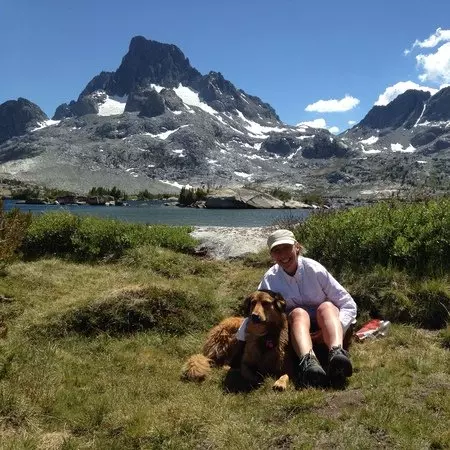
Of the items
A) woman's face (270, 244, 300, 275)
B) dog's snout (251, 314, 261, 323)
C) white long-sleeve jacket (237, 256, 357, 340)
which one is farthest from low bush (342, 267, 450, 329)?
dog's snout (251, 314, 261, 323)

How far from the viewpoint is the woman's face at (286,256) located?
6.96 metres

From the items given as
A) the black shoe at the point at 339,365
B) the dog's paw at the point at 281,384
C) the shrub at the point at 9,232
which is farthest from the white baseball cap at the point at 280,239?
the shrub at the point at 9,232

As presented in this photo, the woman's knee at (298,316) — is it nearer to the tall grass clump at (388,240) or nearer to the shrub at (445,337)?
the shrub at (445,337)

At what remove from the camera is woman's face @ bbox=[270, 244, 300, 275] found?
6.96m

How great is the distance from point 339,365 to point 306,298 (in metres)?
1.41

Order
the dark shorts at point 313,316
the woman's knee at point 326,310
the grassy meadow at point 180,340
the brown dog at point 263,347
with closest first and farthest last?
the grassy meadow at point 180,340 → the brown dog at point 263,347 → the woman's knee at point 326,310 → the dark shorts at point 313,316

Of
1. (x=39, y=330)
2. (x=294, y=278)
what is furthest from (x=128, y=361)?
(x=294, y=278)

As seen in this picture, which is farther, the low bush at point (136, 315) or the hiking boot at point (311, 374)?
the low bush at point (136, 315)

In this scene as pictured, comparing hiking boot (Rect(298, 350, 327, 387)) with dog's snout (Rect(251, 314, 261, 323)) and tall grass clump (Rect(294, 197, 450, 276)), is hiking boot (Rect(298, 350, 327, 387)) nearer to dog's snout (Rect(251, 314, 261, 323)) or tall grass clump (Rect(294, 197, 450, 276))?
Answer: dog's snout (Rect(251, 314, 261, 323))

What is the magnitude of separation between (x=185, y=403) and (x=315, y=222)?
338 inches

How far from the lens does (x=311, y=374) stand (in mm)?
5875

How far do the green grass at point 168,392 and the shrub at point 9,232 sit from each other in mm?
1901

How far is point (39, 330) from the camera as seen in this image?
351 inches

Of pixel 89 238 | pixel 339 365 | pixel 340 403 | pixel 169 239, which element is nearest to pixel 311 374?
pixel 339 365
